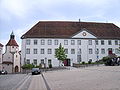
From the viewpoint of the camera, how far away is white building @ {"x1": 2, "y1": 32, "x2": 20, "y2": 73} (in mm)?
82938

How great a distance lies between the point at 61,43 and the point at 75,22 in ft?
37.4

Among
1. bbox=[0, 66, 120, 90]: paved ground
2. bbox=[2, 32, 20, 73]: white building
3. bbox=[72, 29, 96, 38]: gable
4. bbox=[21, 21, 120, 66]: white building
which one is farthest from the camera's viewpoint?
bbox=[2, 32, 20, 73]: white building

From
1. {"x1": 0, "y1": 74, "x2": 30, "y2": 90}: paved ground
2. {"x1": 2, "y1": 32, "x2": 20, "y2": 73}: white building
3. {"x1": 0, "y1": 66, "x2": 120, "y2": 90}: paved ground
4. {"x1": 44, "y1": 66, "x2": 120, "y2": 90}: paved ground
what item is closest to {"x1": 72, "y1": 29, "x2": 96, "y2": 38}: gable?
{"x1": 2, "y1": 32, "x2": 20, "y2": 73}: white building

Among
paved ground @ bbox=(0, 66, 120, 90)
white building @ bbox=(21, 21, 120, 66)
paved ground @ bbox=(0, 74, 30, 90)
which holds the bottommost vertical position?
paved ground @ bbox=(0, 74, 30, 90)

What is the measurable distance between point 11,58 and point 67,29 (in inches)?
1235

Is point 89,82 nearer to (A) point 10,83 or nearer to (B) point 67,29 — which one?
(A) point 10,83

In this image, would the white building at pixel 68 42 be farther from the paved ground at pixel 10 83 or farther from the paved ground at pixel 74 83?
the paved ground at pixel 74 83

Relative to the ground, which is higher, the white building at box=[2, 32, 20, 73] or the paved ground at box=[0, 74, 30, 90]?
the white building at box=[2, 32, 20, 73]

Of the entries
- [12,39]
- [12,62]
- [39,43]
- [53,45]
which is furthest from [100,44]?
[12,39]

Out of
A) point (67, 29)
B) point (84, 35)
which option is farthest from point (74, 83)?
point (67, 29)

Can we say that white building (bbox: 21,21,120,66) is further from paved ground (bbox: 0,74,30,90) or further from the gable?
paved ground (bbox: 0,74,30,90)

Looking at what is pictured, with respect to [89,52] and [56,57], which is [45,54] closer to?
[56,57]

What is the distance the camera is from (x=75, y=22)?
72938 millimetres

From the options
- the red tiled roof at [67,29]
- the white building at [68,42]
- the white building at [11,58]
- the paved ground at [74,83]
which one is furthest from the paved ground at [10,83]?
the white building at [11,58]
